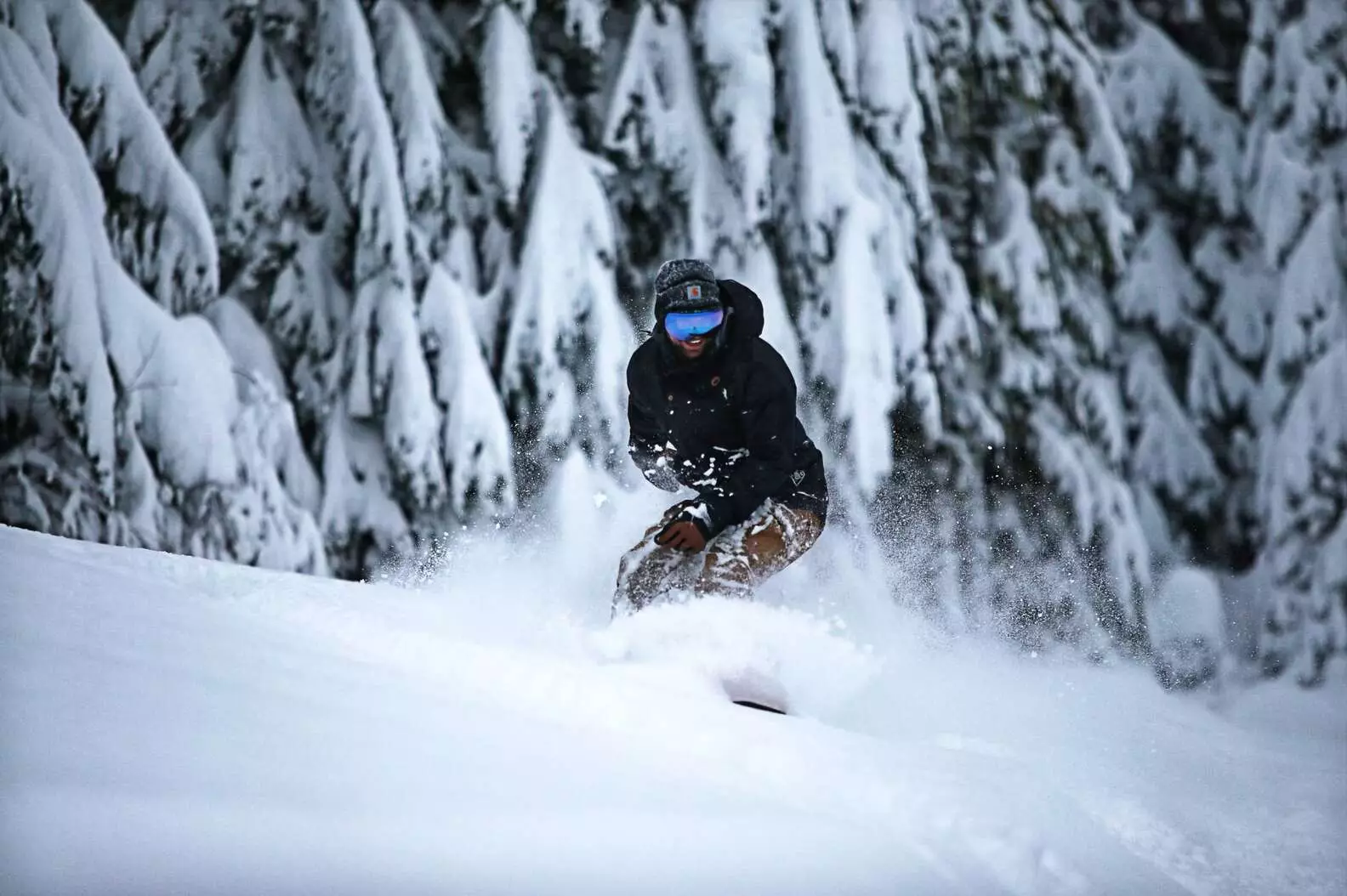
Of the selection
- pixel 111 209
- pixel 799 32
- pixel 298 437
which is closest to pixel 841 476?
pixel 799 32

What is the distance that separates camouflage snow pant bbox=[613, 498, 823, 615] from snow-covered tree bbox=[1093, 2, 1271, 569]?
744 centimetres

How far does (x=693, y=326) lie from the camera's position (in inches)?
171

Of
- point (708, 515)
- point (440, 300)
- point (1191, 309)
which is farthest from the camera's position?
point (1191, 309)

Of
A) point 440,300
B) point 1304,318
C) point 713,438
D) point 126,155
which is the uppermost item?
point 126,155

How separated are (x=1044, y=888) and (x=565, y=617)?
8.93ft

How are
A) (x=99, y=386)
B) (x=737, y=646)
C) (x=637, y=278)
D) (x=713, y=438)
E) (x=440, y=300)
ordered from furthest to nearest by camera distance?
1. (x=637, y=278)
2. (x=440, y=300)
3. (x=99, y=386)
4. (x=713, y=438)
5. (x=737, y=646)

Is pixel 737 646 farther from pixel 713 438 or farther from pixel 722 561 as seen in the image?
pixel 713 438

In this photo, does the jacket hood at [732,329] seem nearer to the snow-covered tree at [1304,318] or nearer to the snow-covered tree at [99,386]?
the snow-covered tree at [99,386]

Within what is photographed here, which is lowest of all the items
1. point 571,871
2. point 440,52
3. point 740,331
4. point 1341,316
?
point 1341,316

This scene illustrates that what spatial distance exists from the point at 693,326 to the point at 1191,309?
8926mm

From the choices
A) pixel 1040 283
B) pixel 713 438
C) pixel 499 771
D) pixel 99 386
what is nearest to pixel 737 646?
pixel 713 438

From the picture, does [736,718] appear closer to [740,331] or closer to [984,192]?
[740,331]

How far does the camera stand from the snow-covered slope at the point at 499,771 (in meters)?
1.99

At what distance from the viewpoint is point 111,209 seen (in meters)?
5.55
